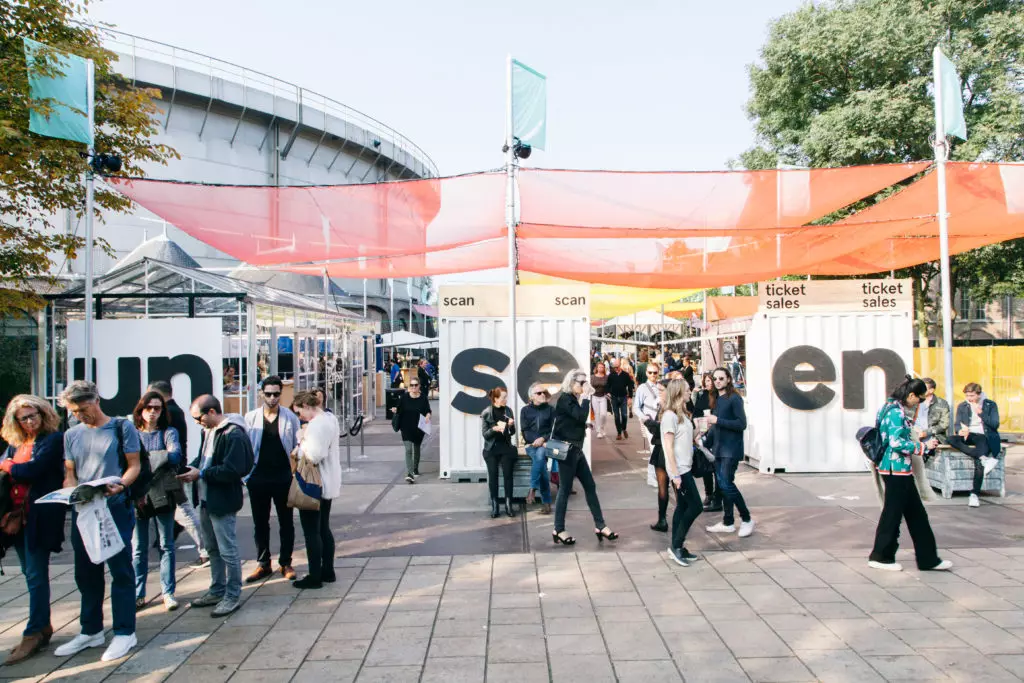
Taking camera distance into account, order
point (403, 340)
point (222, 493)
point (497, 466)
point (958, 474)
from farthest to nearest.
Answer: point (403, 340) → point (958, 474) → point (497, 466) → point (222, 493)

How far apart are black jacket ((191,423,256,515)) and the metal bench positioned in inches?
298

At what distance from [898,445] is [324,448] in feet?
14.9

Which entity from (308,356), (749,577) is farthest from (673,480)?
(308,356)

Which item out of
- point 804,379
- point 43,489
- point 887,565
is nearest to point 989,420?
point 804,379

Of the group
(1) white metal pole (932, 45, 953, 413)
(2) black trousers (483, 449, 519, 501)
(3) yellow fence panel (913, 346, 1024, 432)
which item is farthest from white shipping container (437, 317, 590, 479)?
(3) yellow fence panel (913, 346, 1024, 432)

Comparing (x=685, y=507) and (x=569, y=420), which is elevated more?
(x=569, y=420)

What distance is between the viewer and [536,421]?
24.0 ft

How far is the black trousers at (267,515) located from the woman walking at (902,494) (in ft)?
15.9

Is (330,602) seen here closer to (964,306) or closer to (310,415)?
(310,415)

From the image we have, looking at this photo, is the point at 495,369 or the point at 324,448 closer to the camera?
the point at 324,448

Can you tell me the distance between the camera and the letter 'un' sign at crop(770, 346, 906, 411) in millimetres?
10000

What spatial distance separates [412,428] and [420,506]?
6.02ft

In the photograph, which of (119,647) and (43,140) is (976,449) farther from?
(43,140)

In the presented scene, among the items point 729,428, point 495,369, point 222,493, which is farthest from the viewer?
point 495,369
